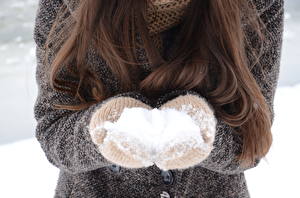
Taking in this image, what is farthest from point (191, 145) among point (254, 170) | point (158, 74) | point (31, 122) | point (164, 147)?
point (31, 122)

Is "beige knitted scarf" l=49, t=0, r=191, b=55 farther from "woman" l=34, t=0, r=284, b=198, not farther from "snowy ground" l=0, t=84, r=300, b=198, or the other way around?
"snowy ground" l=0, t=84, r=300, b=198

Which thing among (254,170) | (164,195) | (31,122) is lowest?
(31,122)

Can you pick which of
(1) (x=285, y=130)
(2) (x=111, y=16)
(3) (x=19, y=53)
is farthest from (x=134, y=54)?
(3) (x=19, y=53)

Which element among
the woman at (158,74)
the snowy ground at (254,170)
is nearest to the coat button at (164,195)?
the woman at (158,74)

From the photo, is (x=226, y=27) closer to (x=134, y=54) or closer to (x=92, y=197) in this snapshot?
(x=134, y=54)

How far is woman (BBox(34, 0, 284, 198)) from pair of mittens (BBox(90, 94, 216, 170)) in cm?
3

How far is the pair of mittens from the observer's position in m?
0.54

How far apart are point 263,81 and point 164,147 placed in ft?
0.93

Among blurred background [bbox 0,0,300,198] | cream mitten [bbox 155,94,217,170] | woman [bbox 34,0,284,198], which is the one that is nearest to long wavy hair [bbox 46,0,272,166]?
woman [bbox 34,0,284,198]

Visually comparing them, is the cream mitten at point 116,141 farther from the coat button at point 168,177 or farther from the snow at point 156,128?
the coat button at point 168,177

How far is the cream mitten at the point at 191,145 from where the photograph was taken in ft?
1.75

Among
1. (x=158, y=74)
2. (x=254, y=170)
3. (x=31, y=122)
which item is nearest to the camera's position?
(x=158, y=74)

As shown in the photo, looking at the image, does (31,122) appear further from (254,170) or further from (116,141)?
(116,141)

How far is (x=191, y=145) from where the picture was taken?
0.54m
